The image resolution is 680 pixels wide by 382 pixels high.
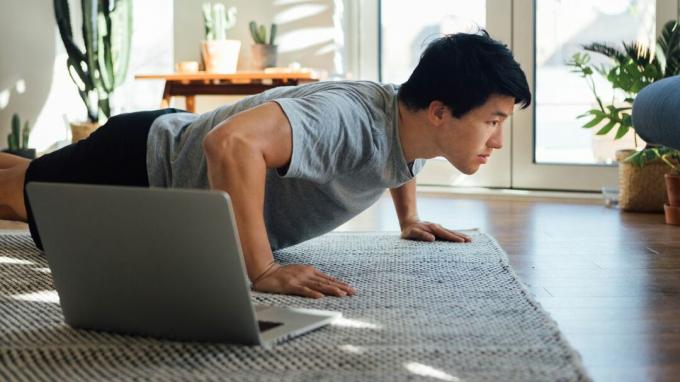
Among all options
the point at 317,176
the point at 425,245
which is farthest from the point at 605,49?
the point at 317,176

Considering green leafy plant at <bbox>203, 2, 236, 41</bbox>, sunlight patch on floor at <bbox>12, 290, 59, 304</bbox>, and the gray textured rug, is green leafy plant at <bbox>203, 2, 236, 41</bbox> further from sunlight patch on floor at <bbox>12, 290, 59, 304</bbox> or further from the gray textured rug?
sunlight patch on floor at <bbox>12, 290, 59, 304</bbox>

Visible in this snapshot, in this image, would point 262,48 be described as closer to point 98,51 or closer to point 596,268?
point 98,51

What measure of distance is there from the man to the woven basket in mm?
1368

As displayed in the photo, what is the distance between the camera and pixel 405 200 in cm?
225

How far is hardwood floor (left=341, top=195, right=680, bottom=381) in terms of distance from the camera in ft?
4.56

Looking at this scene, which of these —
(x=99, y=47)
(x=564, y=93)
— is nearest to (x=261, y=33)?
(x=99, y=47)

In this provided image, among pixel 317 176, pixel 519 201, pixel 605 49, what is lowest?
pixel 519 201

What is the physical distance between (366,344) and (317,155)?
0.41 m

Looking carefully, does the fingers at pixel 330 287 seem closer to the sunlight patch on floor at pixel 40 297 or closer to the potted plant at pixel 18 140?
the sunlight patch on floor at pixel 40 297

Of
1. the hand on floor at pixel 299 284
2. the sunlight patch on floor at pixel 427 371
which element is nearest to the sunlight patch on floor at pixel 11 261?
the hand on floor at pixel 299 284

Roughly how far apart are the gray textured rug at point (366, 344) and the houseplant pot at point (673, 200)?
3.86 feet

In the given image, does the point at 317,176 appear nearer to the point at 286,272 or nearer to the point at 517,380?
the point at 286,272

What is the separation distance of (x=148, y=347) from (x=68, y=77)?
328cm

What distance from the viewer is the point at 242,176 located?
1.55 metres
